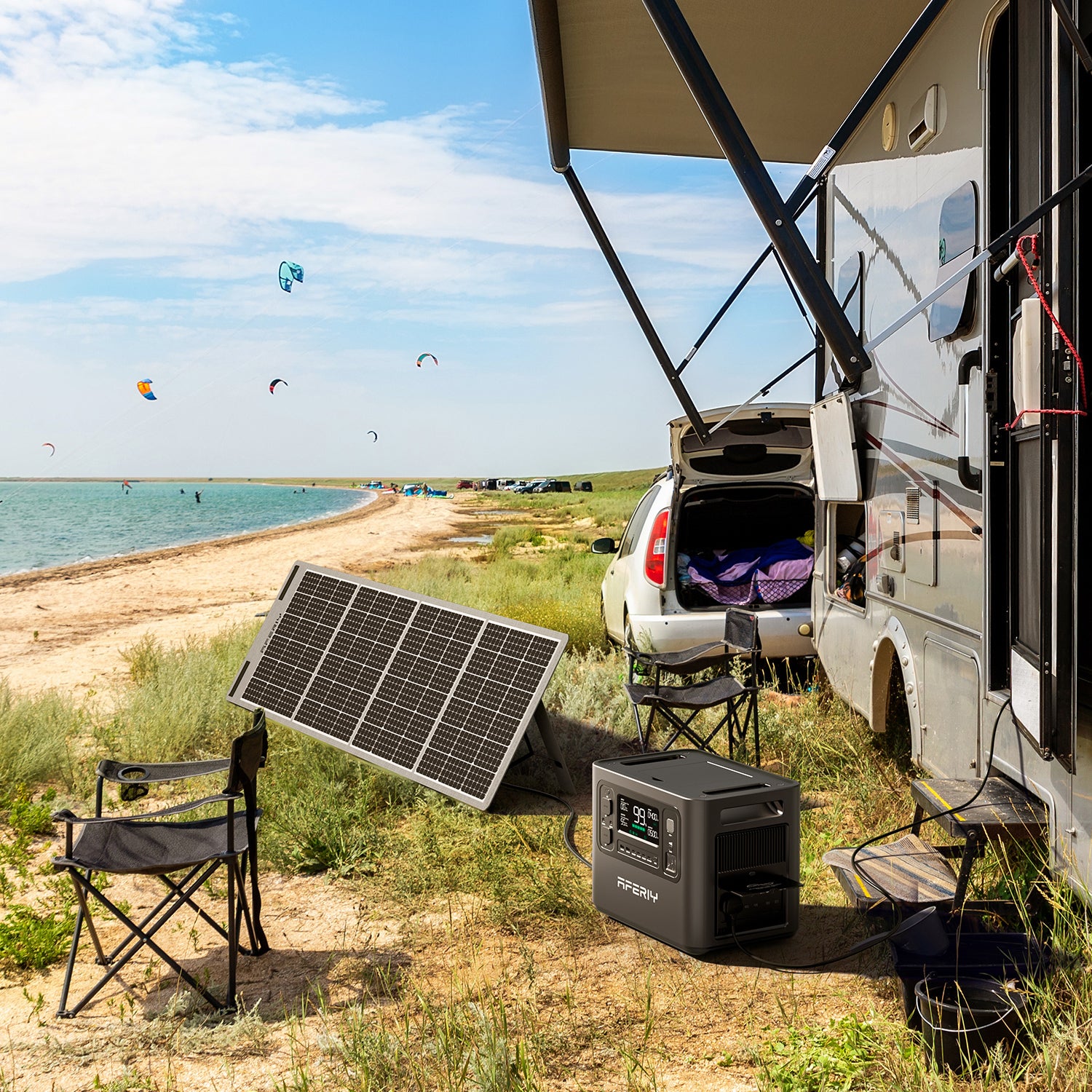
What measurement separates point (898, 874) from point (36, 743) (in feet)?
15.9

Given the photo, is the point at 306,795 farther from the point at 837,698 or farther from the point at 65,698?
the point at 65,698

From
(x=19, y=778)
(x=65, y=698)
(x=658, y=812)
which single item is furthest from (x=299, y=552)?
(x=658, y=812)

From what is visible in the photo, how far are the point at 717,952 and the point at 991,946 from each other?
97 cm

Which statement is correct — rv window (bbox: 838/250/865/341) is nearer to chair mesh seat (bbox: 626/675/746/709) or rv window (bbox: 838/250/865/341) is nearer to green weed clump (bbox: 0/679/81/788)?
chair mesh seat (bbox: 626/675/746/709)

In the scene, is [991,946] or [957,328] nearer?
[991,946]

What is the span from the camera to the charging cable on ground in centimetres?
325

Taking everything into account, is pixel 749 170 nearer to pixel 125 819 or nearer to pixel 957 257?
pixel 957 257

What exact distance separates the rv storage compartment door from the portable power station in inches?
73.3

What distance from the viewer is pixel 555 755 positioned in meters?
5.66

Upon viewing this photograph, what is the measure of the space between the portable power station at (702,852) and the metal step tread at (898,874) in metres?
0.21

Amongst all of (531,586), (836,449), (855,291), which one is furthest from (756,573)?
(531,586)

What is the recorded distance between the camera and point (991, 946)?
319cm

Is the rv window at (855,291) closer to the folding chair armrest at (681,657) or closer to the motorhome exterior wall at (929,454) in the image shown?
the motorhome exterior wall at (929,454)

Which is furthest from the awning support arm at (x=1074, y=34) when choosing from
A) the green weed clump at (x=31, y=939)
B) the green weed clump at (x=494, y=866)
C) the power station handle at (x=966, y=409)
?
the green weed clump at (x=31, y=939)
